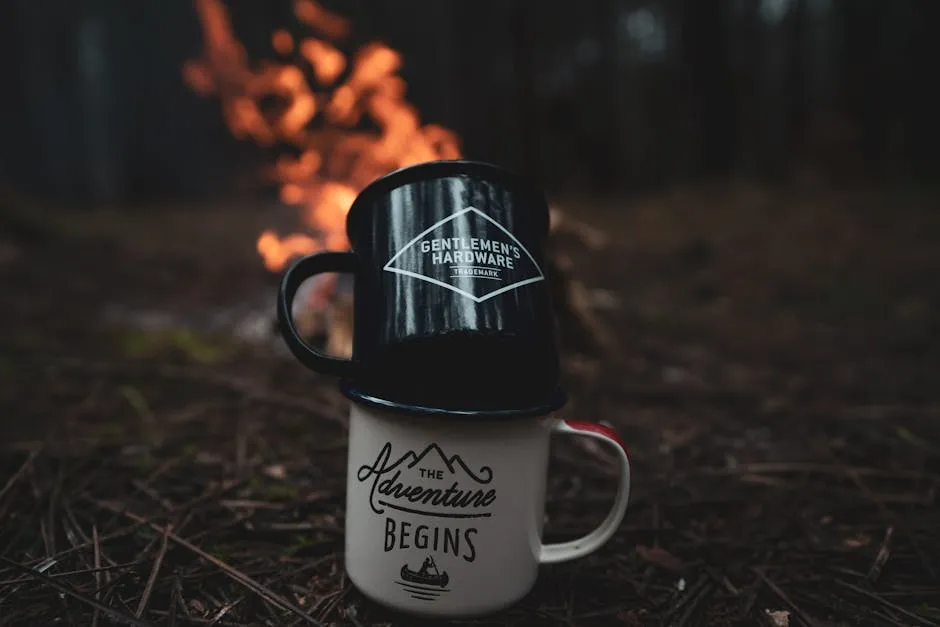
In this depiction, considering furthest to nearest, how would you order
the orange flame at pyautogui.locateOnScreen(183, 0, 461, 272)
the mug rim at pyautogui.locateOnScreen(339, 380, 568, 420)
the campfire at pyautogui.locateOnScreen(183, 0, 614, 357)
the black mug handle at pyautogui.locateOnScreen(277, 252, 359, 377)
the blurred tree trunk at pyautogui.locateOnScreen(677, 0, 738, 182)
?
the blurred tree trunk at pyautogui.locateOnScreen(677, 0, 738, 182) → the orange flame at pyautogui.locateOnScreen(183, 0, 461, 272) → the campfire at pyautogui.locateOnScreen(183, 0, 614, 357) → the black mug handle at pyautogui.locateOnScreen(277, 252, 359, 377) → the mug rim at pyautogui.locateOnScreen(339, 380, 568, 420)

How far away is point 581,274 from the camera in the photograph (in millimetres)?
6020

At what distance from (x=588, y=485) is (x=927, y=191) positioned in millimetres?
7112

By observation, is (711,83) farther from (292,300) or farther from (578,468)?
(292,300)

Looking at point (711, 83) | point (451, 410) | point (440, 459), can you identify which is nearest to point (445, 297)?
point (451, 410)

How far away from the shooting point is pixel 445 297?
1204mm

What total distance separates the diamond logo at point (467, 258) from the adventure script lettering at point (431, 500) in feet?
1.09

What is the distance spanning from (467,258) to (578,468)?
1083mm

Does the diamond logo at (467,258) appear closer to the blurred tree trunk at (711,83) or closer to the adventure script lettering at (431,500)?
the adventure script lettering at (431,500)

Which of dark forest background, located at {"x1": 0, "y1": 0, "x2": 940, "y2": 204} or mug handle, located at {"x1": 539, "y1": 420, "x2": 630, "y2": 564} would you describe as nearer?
mug handle, located at {"x1": 539, "y1": 420, "x2": 630, "y2": 564}

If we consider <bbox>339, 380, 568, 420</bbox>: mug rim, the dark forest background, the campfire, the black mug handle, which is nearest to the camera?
<bbox>339, 380, 568, 420</bbox>: mug rim

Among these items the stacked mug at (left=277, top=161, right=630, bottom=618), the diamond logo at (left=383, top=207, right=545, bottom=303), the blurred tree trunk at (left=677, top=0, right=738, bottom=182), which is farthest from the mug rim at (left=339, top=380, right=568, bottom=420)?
the blurred tree trunk at (left=677, top=0, right=738, bottom=182)

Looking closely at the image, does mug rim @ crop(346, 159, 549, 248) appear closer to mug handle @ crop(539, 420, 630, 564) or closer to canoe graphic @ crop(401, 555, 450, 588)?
mug handle @ crop(539, 420, 630, 564)

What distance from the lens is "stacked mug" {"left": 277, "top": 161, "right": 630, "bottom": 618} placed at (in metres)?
1.20

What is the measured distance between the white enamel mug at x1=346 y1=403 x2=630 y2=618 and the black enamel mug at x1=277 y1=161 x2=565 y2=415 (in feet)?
0.21
